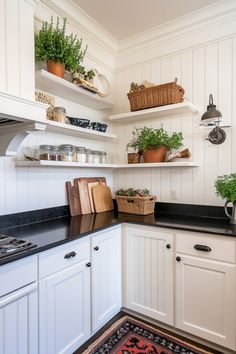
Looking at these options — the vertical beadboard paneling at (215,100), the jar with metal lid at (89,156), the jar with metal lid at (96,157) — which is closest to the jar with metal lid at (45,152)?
the jar with metal lid at (89,156)

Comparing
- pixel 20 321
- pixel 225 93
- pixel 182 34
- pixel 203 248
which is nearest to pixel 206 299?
pixel 203 248

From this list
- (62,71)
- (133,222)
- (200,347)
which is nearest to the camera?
(200,347)

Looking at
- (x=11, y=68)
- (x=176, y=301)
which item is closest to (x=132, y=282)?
(x=176, y=301)

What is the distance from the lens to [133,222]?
204 centimetres

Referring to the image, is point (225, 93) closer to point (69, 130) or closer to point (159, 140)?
point (159, 140)

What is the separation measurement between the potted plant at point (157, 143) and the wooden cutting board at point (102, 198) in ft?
1.94

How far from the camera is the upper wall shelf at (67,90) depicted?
5.89ft

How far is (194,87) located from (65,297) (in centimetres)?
214

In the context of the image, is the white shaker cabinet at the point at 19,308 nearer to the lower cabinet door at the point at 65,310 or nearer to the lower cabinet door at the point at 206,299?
the lower cabinet door at the point at 65,310

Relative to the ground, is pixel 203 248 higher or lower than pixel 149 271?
higher

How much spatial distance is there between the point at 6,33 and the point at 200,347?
246 centimetres

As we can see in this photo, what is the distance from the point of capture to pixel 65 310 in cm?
152

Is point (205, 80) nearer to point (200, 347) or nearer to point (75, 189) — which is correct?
point (75, 189)

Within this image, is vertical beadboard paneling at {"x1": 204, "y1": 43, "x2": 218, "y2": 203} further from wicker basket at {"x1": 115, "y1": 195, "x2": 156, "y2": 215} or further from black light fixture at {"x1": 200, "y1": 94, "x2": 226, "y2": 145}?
wicker basket at {"x1": 115, "y1": 195, "x2": 156, "y2": 215}
